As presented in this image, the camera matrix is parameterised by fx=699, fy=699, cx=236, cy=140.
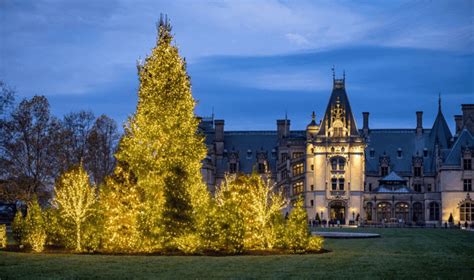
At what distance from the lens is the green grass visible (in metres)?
20.5

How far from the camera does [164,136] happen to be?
32.0 m

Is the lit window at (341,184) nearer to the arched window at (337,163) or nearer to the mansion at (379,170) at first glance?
the mansion at (379,170)

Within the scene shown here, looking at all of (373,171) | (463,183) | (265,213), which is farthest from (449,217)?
(265,213)

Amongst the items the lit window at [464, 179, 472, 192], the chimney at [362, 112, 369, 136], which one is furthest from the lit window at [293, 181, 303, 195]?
the lit window at [464, 179, 472, 192]

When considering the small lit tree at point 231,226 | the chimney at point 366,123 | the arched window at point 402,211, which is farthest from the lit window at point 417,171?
the small lit tree at point 231,226

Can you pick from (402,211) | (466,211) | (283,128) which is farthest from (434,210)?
(283,128)

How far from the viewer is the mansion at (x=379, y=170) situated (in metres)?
88.1

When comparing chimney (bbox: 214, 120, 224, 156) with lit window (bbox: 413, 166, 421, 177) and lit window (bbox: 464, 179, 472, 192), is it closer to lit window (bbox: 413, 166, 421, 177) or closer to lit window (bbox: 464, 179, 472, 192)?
lit window (bbox: 413, 166, 421, 177)

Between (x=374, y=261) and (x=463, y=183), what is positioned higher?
(x=463, y=183)

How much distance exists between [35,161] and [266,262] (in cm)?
3445

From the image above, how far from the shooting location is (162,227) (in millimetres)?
30312

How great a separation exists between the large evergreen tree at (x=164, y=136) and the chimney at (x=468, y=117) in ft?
219

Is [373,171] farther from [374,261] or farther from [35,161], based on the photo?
[374,261]

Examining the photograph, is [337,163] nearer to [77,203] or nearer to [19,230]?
[77,203]
